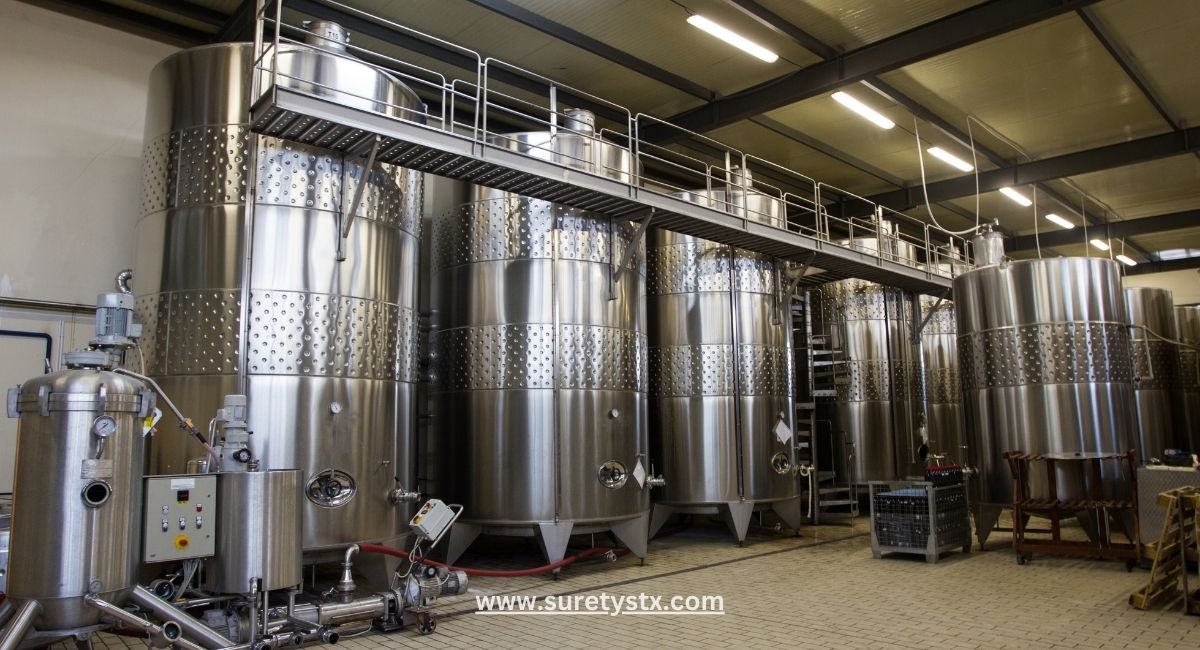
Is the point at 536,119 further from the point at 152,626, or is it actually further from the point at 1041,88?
the point at 1041,88

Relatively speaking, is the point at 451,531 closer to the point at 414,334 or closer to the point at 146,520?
the point at 414,334

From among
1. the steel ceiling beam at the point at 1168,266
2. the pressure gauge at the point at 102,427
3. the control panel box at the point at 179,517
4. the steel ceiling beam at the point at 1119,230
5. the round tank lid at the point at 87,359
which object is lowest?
the control panel box at the point at 179,517

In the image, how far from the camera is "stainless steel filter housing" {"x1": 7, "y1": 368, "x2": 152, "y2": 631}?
4508mm

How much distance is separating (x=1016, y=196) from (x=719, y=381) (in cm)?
1124

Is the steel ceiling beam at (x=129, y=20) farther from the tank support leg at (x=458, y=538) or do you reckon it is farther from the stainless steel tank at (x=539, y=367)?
the tank support leg at (x=458, y=538)

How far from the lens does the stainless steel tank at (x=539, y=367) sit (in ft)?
27.6

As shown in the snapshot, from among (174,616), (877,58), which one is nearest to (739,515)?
(877,58)

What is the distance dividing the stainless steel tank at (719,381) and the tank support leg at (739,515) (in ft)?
0.05

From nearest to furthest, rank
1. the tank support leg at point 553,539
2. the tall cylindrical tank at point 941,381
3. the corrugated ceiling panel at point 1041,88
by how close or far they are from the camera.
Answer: the tank support leg at point 553,539, the corrugated ceiling panel at point 1041,88, the tall cylindrical tank at point 941,381

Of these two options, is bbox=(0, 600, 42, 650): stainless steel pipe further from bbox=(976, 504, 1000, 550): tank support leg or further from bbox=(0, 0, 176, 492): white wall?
bbox=(976, 504, 1000, 550): tank support leg

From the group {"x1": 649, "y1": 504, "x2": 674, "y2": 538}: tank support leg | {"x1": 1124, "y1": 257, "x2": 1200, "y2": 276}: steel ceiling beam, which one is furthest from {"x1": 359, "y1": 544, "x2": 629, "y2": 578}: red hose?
{"x1": 1124, "y1": 257, "x2": 1200, "y2": 276}: steel ceiling beam

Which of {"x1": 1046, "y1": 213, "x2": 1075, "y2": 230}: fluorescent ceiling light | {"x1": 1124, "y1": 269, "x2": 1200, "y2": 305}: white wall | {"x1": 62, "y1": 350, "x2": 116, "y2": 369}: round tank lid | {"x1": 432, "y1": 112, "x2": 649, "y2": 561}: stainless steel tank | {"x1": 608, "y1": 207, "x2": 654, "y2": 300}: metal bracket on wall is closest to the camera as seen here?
{"x1": 62, "y1": 350, "x2": 116, "y2": 369}: round tank lid

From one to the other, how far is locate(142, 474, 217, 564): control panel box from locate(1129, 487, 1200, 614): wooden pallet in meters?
7.50

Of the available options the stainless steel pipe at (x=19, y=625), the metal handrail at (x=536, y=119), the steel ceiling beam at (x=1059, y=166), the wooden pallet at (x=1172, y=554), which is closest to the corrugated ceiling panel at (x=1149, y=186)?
the steel ceiling beam at (x=1059, y=166)
